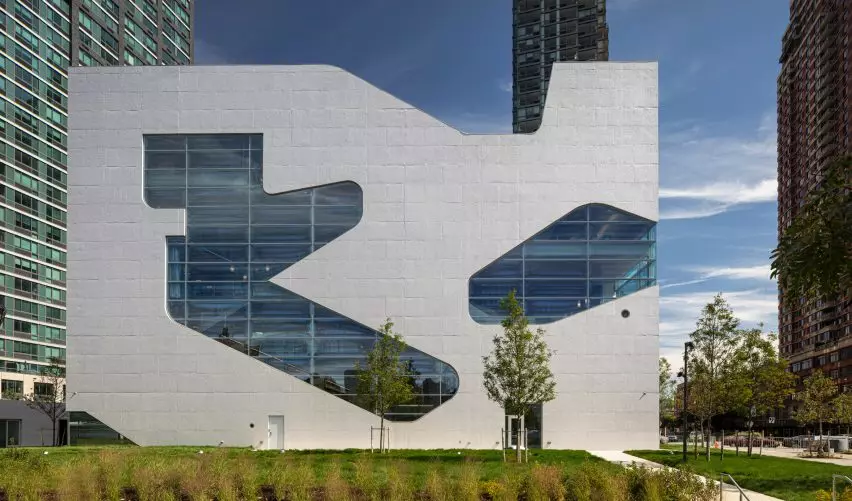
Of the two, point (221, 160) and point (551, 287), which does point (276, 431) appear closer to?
point (221, 160)

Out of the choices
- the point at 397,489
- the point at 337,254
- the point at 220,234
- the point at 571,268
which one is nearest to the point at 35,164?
the point at 220,234

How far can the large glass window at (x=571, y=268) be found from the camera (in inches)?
1556

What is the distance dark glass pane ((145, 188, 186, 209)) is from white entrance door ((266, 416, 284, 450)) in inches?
434

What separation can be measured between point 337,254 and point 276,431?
341 inches

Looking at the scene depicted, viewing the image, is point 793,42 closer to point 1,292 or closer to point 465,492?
point 1,292

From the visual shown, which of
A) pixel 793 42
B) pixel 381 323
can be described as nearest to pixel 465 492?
pixel 381 323

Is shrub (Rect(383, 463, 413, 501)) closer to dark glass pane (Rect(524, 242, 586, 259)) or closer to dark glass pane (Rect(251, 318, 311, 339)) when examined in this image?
dark glass pane (Rect(251, 318, 311, 339))

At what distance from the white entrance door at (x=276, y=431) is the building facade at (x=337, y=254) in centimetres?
9

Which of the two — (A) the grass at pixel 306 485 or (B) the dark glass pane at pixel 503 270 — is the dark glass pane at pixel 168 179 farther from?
(A) the grass at pixel 306 485

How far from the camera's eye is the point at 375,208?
131 feet

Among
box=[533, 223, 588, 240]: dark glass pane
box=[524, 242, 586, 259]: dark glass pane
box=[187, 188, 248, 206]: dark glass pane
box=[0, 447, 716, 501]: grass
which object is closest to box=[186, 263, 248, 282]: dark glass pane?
box=[187, 188, 248, 206]: dark glass pane

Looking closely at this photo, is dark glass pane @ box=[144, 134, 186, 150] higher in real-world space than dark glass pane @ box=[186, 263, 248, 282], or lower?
higher

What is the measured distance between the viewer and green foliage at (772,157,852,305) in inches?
348

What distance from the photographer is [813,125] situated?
126750mm
